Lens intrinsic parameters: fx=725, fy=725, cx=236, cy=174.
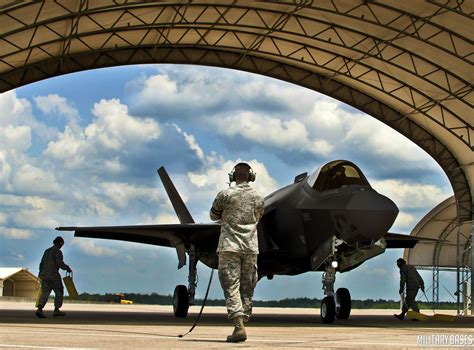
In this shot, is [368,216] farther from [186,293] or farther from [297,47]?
[297,47]

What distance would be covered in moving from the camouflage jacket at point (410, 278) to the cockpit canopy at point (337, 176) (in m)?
7.48

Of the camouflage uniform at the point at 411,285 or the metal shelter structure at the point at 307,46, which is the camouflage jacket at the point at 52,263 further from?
the camouflage uniform at the point at 411,285

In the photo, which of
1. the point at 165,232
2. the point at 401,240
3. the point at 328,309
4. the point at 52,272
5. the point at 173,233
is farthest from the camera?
the point at 401,240

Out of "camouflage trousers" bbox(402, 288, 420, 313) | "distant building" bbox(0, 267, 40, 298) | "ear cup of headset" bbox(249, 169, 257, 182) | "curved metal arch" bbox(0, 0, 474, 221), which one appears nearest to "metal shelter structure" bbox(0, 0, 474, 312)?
"curved metal arch" bbox(0, 0, 474, 221)

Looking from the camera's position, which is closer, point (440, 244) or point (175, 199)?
point (175, 199)

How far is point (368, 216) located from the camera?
1273cm

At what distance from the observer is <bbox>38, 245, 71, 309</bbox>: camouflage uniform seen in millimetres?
16703

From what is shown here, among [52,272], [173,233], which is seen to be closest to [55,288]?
[52,272]

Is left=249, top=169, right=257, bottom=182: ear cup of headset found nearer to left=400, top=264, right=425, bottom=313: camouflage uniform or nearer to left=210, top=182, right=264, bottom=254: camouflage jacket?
left=210, top=182, right=264, bottom=254: camouflage jacket

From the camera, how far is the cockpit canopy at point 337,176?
44.9ft

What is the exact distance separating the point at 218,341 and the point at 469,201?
2536 cm

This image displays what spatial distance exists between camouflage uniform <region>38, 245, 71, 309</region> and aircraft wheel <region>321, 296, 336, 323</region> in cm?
638

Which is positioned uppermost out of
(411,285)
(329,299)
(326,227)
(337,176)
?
(337,176)

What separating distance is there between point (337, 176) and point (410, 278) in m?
7.68
